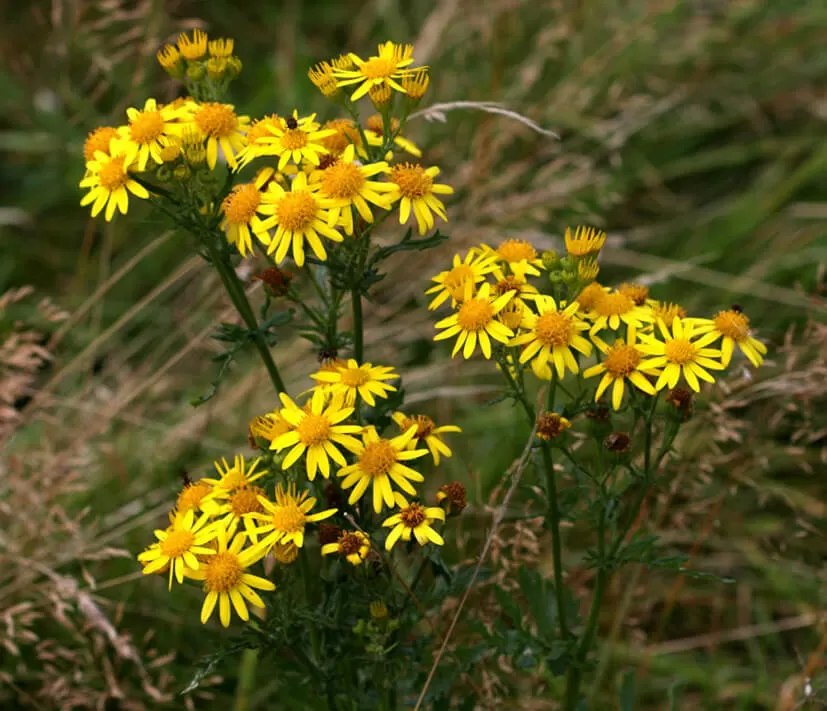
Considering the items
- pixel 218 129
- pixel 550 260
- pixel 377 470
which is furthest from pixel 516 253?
pixel 218 129

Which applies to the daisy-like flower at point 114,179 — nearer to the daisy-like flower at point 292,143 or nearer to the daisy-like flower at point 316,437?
the daisy-like flower at point 292,143

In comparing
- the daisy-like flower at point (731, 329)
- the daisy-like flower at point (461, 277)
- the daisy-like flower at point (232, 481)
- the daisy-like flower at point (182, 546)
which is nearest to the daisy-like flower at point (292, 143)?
the daisy-like flower at point (461, 277)

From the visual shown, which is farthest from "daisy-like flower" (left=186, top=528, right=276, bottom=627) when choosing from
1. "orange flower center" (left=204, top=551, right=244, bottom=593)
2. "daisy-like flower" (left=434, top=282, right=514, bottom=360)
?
"daisy-like flower" (left=434, top=282, right=514, bottom=360)

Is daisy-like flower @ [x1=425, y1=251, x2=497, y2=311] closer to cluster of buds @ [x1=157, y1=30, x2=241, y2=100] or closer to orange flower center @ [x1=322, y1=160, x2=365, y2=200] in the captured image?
orange flower center @ [x1=322, y1=160, x2=365, y2=200]

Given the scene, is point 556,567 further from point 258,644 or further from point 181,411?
point 181,411

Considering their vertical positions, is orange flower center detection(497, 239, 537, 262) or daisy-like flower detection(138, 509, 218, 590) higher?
orange flower center detection(497, 239, 537, 262)

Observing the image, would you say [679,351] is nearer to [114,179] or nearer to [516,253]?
[516,253]
